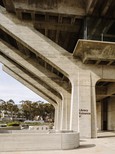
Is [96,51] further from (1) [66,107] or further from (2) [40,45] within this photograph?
(1) [66,107]

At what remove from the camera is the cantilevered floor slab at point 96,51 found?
67.6 ft

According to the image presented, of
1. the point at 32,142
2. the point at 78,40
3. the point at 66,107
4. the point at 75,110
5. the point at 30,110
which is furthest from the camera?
the point at 30,110

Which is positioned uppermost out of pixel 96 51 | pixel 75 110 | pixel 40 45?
pixel 40 45

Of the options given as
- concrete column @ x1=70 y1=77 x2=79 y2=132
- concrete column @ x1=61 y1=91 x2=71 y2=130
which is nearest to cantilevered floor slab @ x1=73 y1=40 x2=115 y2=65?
concrete column @ x1=70 y1=77 x2=79 y2=132

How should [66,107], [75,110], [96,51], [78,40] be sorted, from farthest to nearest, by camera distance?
[66,107], [75,110], [96,51], [78,40]

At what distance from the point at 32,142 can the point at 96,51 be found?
36.3 ft

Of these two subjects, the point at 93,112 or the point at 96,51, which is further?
the point at 93,112

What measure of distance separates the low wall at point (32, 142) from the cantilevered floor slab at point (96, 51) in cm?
930

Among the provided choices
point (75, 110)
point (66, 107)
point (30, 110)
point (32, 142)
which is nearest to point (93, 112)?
point (75, 110)

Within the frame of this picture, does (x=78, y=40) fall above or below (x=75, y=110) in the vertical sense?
above

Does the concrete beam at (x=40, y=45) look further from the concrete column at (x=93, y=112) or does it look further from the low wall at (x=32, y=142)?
the low wall at (x=32, y=142)

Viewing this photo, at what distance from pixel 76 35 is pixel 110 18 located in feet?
17.0

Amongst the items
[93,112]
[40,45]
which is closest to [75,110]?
[93,112]

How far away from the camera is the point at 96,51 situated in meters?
21.3
